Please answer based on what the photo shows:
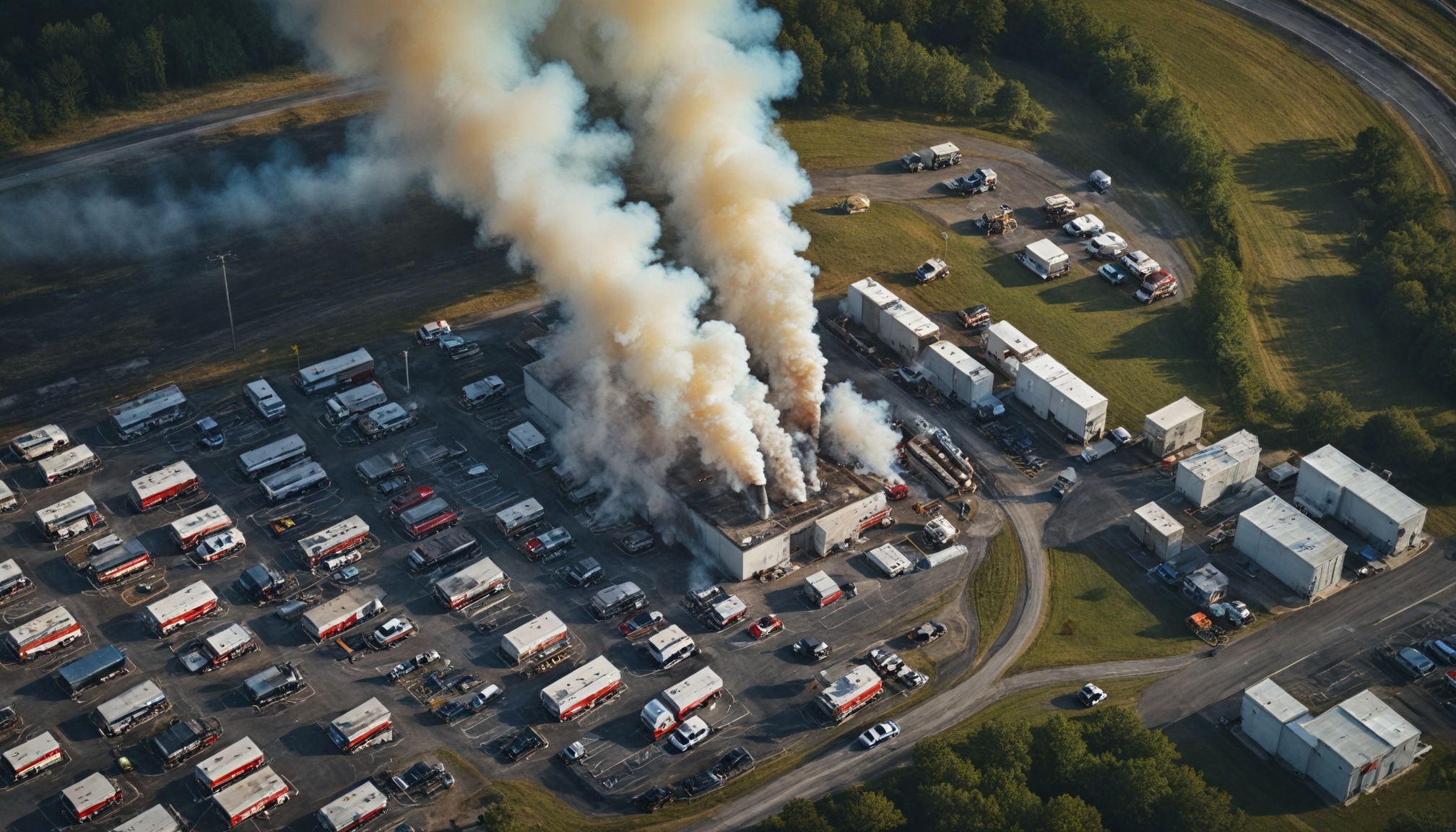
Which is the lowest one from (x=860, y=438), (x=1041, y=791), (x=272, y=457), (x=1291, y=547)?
(x=1041, y=791)

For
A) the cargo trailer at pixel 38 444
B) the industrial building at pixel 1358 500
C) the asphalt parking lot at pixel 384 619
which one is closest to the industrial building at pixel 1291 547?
the industrial building at pixel 1358 500

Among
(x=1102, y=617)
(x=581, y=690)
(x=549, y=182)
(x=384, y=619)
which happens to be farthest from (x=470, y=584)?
(x=1102, y=617)

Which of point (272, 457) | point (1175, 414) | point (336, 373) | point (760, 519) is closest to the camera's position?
point (760, 519)

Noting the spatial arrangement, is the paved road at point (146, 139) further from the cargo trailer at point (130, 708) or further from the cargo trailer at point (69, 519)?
the cargo trailer at point (130, 708)

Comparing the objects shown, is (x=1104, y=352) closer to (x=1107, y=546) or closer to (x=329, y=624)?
(x=1107, y=546)

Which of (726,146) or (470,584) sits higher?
(726,146)

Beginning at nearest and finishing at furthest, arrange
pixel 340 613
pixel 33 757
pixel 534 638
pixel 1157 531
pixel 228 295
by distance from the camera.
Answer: pixel 33 757 < pixel 534 638 < pixel 340 613 < pixel 1157 531 < pixel 228 295

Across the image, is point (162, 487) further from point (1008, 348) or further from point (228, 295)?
point (1008, 348)
